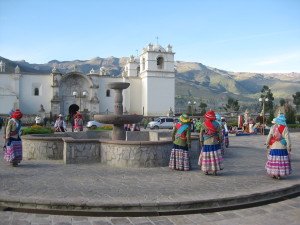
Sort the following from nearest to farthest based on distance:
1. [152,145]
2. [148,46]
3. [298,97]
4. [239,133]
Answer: [152,145]
[239,133]
[148,46]
[298,97]

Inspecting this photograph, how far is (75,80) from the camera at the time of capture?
47.1 meters

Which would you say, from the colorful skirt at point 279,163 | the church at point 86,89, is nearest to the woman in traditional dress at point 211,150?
the colorful skirt at point 279,163

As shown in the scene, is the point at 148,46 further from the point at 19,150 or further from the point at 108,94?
the point at 19,150

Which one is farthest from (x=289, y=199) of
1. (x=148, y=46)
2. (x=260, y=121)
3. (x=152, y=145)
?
(x=148, y=46)

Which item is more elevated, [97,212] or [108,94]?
[108,94]

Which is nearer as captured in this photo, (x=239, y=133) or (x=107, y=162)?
(x=107, y=162)

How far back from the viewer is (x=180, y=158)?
8.47m

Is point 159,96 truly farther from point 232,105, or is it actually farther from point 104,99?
point 232,105

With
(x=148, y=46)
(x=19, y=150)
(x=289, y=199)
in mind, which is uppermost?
(x=148, y=46)

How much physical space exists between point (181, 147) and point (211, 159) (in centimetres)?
84

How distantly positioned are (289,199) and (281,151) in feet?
4.22

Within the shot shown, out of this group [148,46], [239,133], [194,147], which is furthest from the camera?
[148,46]

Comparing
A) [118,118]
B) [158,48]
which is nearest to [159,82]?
[158,48]

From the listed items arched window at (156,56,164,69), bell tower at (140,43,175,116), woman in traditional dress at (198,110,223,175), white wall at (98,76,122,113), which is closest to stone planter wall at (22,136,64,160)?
woman in traditional dress at (198,110,223,175)
